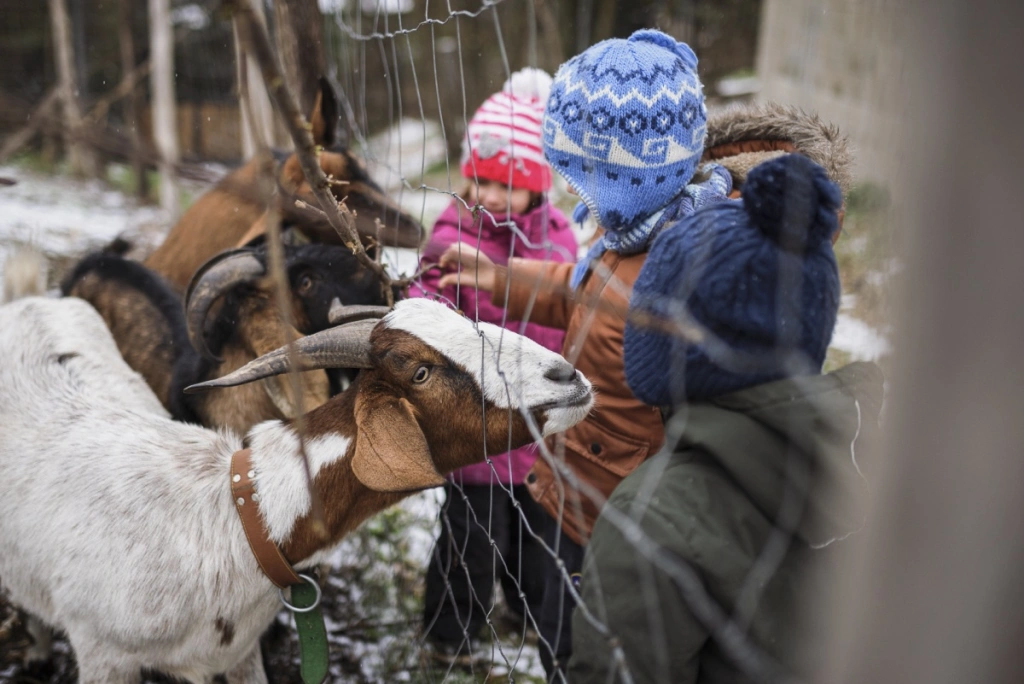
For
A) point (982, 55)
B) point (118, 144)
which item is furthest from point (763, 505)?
point (118, 144)

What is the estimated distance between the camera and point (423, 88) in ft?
36.0

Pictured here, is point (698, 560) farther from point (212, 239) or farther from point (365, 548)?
point (212, 239)

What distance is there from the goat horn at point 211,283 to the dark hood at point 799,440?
2047 mm

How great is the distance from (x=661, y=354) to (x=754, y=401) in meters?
0.19

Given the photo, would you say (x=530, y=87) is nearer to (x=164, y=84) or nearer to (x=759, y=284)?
(x=759, y=284)

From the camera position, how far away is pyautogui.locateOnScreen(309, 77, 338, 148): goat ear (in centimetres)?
329

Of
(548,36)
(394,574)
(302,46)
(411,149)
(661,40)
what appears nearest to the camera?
(661,40)

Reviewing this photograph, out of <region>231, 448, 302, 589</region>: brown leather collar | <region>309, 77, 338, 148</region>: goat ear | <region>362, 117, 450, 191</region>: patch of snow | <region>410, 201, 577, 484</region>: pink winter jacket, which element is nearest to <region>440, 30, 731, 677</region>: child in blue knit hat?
<region>410, 201, 577, 484</region>: pink winter jacket

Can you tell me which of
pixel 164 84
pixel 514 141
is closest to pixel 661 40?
pixel 514 141

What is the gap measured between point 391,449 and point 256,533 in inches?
19.2

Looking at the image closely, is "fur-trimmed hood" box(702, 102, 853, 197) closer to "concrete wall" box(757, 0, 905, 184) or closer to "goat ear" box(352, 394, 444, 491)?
"concrete wall" box(757, 0, 905, 184)

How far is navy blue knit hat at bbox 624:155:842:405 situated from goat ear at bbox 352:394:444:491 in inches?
31.7

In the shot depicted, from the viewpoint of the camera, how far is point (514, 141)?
119 inches

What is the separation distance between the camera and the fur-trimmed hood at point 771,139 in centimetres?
229
